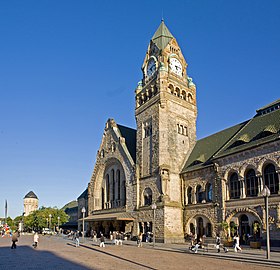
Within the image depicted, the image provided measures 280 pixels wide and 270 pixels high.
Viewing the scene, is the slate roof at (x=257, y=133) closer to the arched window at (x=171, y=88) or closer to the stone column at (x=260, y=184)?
the stone column at (x=260, y=184)

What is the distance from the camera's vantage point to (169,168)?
45.2m

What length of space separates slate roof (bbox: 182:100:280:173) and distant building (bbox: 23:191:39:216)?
130492 millimetres

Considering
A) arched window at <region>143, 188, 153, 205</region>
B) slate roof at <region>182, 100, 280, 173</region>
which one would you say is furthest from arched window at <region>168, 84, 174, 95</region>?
arched window at <region>143, 188, 153, 205</region>

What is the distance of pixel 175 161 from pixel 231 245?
16.2m

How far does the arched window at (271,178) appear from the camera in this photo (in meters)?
32.4

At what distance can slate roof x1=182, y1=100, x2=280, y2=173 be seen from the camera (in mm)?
34938

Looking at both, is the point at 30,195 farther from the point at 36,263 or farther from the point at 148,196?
the point at 36,263

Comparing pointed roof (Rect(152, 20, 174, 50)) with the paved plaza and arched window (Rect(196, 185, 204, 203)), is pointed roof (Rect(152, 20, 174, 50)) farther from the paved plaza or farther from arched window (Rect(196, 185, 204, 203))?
the paved plaza

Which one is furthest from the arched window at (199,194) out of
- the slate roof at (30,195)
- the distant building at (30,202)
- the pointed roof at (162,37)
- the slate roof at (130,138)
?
the slate roof at (30,195)

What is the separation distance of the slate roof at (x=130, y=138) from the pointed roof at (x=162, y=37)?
16561 millimetres

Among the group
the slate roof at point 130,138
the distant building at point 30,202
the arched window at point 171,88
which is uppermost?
the arched window at point 171,88

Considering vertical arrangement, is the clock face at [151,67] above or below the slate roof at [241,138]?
above

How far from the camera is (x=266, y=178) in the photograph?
1323 inches

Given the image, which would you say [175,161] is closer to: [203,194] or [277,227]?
[203,194]
